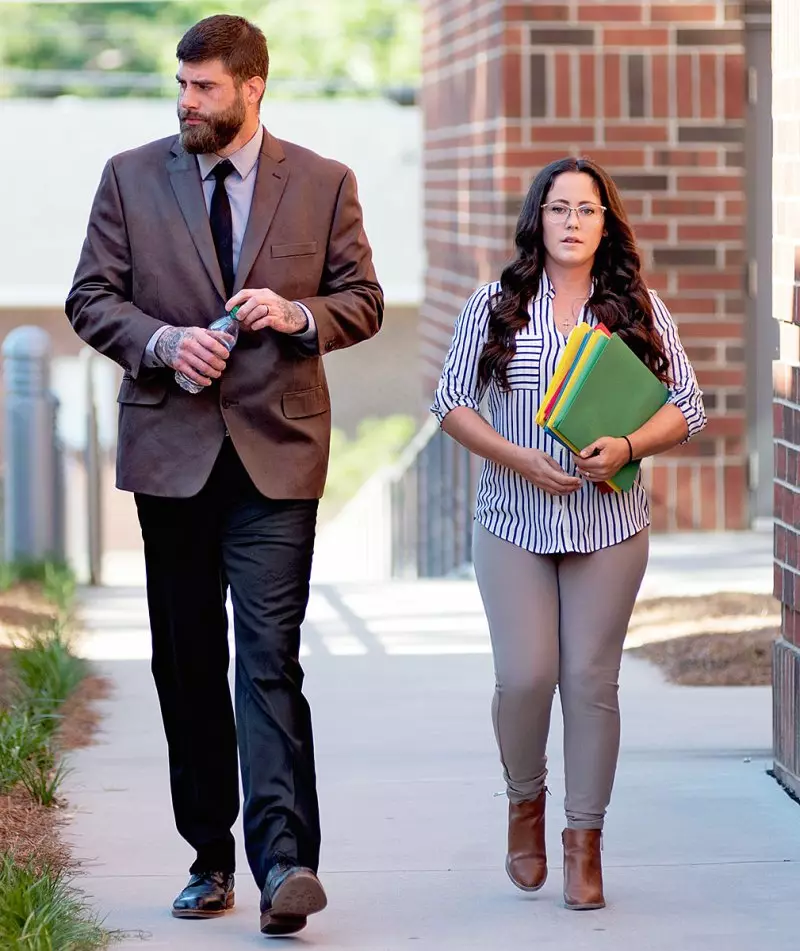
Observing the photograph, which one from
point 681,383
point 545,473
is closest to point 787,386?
point 681,383

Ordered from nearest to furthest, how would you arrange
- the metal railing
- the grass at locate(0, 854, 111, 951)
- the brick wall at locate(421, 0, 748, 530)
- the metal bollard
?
1. the grass at locate(0, 854, 111, 951)
2. the metal bollard
3. the brick wall at locate(421, 0, 748, 530)
4. the metal railing

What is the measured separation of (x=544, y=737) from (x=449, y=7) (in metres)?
8.52

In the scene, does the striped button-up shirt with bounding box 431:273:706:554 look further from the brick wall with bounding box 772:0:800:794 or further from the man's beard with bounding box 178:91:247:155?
the brick wall with bounding box 772:0:800:794

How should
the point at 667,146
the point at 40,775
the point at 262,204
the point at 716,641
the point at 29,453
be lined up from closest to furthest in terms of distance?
the point at 262,204 → the point at 40,775 → the point at 716,641 → the point at 29,453 → the point at 667,146

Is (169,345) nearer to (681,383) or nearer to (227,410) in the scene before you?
(227,410)

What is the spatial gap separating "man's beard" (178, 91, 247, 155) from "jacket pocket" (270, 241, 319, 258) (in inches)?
10.1

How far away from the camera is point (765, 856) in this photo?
16.4 feet

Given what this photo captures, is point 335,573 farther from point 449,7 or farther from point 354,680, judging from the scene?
point 354,680

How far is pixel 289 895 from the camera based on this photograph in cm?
418

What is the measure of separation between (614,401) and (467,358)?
1.29 ft

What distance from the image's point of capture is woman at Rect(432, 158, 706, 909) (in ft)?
14.8

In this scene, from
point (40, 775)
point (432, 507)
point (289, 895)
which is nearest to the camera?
point (289, 895)

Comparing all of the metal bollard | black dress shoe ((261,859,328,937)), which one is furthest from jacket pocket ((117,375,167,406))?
the metal bollard

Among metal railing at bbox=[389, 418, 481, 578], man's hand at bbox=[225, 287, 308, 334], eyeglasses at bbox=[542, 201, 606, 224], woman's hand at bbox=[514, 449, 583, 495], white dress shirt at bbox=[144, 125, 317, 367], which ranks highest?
white dress shirt at bbox=[144, 125, 317, 367]
